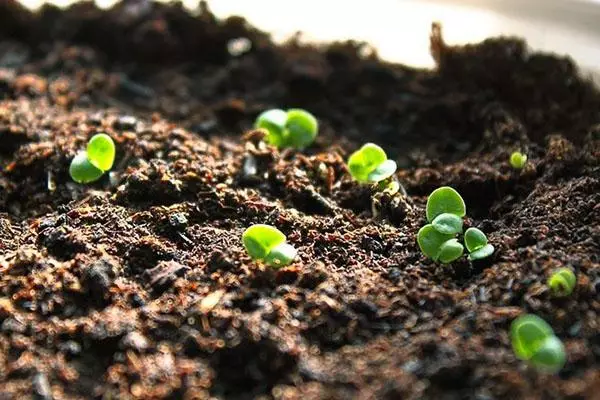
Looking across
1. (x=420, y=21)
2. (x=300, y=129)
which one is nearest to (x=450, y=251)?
(x=300, y=129)

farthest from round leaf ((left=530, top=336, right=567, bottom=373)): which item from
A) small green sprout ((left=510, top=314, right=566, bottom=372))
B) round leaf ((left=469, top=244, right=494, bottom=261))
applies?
round leaf ((left=469, top=244, right=494, bottom=261))

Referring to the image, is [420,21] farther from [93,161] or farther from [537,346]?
[537,346]

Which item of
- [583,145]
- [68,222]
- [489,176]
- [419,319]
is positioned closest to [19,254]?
[68,222]

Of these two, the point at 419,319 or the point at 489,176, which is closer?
the point at 419,319

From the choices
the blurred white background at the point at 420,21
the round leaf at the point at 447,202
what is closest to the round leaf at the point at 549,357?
the round leaf at the point at 447,202

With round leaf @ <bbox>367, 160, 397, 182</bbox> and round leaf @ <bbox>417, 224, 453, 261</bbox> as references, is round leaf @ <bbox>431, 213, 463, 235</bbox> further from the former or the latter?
round leaf @ <bbox>367, 160, 397, 182</bbox>

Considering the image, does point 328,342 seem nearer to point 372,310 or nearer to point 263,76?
point 372,310
